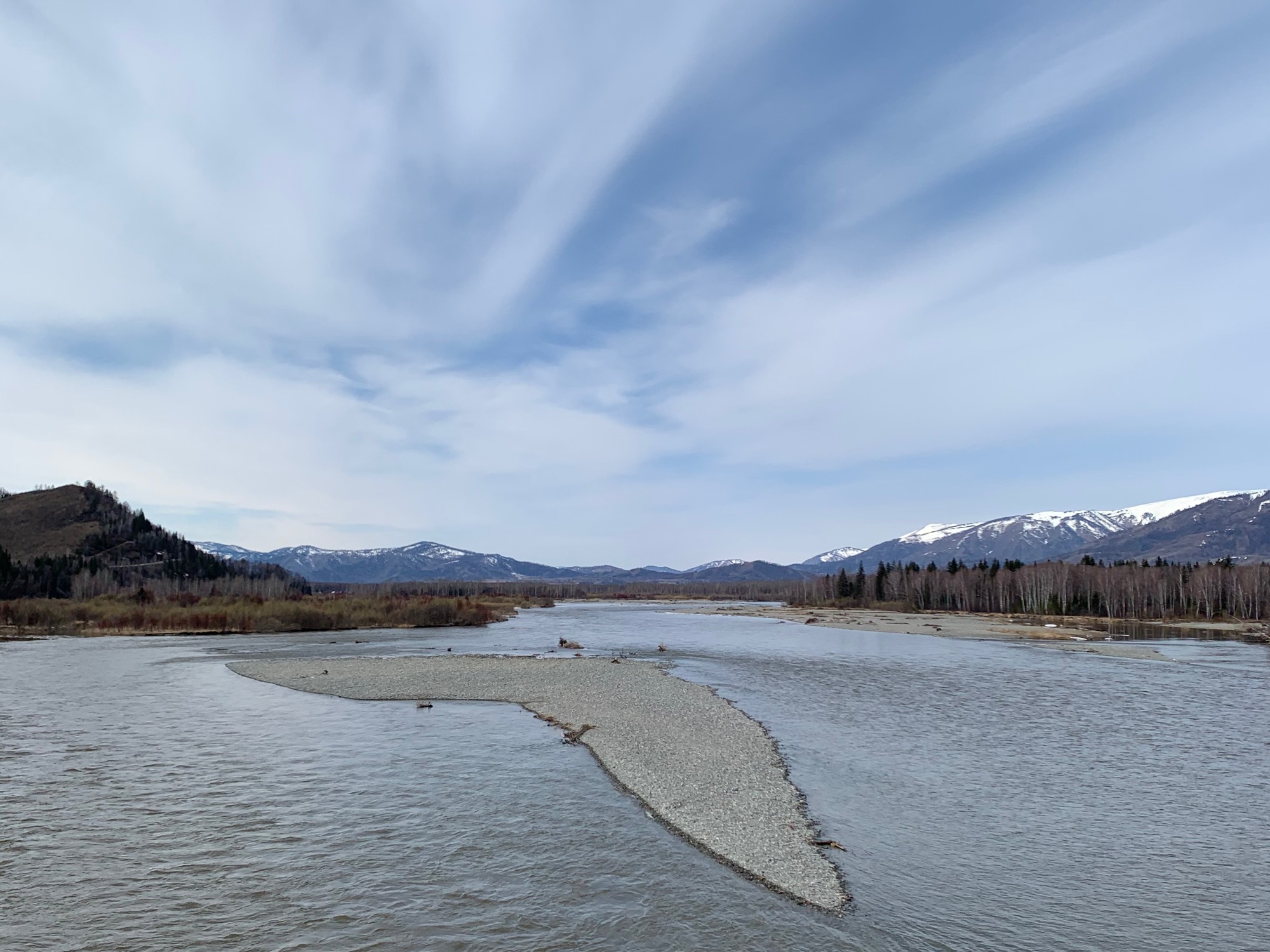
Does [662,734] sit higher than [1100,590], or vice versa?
[1100,590]

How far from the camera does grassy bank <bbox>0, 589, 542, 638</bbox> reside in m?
86.4

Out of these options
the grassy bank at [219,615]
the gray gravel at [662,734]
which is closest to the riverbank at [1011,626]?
the gray gravel at [662,734]

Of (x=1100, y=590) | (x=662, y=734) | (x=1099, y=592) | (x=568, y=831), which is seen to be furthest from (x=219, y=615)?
(x=1099, y=592)

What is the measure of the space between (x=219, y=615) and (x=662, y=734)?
8392 centimetres

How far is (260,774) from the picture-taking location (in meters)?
20.9

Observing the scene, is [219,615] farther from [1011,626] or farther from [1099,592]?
[1099,592]

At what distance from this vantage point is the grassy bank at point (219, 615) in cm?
8644

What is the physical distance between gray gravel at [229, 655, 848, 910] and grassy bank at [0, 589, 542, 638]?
45034 mm

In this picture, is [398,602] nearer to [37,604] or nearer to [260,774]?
[37,604]

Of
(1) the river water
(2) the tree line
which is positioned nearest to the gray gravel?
(1) the river water

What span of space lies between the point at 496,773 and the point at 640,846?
7.20m

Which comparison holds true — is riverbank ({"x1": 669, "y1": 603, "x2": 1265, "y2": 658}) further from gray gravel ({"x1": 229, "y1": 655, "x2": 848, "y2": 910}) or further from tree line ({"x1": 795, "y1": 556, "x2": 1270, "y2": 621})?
gray gravel ({"x1": 229, "y1": 655, "x2": 848, "y2": 910})

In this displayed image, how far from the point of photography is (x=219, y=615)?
90.8 m

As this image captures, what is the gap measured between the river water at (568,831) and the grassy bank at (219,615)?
2339 inches
